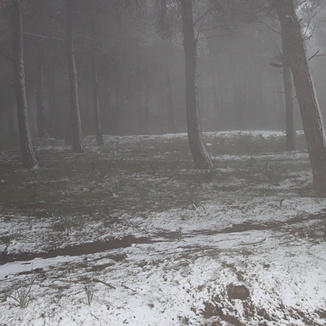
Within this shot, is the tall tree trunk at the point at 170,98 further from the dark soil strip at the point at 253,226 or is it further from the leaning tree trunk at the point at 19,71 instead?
the dark soil strip at the point at 253,226

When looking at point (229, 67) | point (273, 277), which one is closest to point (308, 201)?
point (273, 277)

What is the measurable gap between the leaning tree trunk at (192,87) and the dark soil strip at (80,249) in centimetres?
600

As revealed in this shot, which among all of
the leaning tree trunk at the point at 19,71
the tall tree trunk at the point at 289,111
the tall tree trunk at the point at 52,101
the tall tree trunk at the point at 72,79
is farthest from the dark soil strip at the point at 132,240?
the tall tree trunk at the point at 52,101

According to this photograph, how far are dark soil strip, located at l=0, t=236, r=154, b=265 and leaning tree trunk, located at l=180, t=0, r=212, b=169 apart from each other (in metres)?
6.00

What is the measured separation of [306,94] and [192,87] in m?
4.25

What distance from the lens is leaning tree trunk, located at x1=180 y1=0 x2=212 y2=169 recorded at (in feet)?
32.7

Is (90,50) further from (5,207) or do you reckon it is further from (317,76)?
(317,76)

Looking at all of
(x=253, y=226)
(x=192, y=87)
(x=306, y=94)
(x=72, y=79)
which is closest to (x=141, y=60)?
(x=72, y=79)

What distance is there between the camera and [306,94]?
655 centimetres

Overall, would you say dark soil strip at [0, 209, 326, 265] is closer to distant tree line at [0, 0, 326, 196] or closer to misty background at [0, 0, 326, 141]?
distant tree line at [0, 0, 326, 196]

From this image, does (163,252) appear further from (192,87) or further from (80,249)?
(192,87)

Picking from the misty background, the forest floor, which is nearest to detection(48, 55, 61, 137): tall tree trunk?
the misty background

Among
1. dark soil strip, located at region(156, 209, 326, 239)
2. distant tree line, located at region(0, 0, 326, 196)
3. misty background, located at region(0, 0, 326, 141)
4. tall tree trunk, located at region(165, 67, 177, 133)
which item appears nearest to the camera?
dark soil strip, located at region(156, 209, 326, 239)

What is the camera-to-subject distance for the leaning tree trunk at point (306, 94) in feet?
21.3
